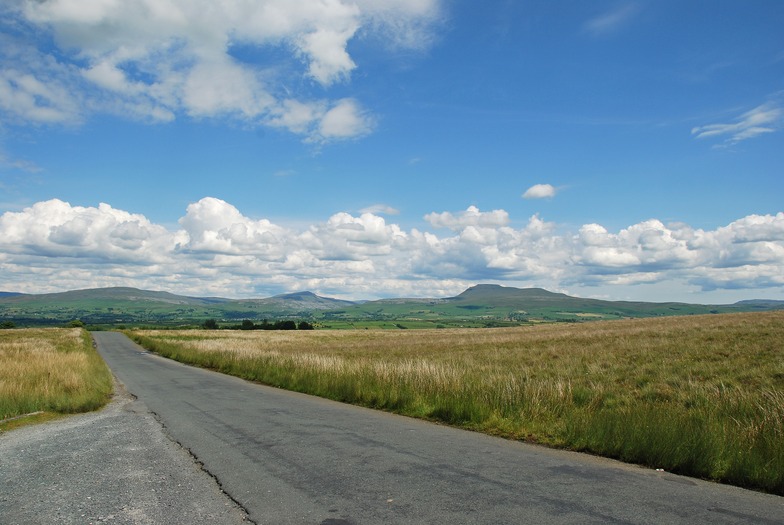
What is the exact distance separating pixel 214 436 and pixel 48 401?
7.68 m

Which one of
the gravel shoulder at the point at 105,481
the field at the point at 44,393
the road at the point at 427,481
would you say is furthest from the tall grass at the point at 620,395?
the field at the point at 44,393

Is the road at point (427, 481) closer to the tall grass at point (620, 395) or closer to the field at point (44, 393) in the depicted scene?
the tall grass at point (620, 395)

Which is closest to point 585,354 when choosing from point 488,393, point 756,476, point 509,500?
point 488,393

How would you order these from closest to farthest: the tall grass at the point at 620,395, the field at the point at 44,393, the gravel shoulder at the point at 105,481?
the gravel shoulder at the point at 105,481 < the tall grass at the point at 620,395 < the field at the point at 44,393

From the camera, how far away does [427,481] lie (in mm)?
6965

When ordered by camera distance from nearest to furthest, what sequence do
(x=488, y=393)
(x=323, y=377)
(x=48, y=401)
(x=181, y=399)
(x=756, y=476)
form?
1. (x=756, y=476)
2. (x=488, y=393)
3. (x=48, y=401)
4. (x=181, y=399)
5. (x=323, y=377)

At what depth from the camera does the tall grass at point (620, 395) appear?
789 cm

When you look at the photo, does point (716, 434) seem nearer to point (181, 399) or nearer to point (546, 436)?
point (546, 436)

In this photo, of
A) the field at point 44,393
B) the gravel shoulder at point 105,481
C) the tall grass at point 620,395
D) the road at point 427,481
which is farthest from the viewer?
the field at point 44,393

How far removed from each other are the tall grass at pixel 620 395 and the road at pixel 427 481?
2.02 feet

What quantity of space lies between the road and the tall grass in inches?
24.2

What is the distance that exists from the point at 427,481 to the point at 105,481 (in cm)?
448

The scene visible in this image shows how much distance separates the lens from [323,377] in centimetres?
1872

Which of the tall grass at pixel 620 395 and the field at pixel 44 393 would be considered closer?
the tall grass at pixel 620 395
